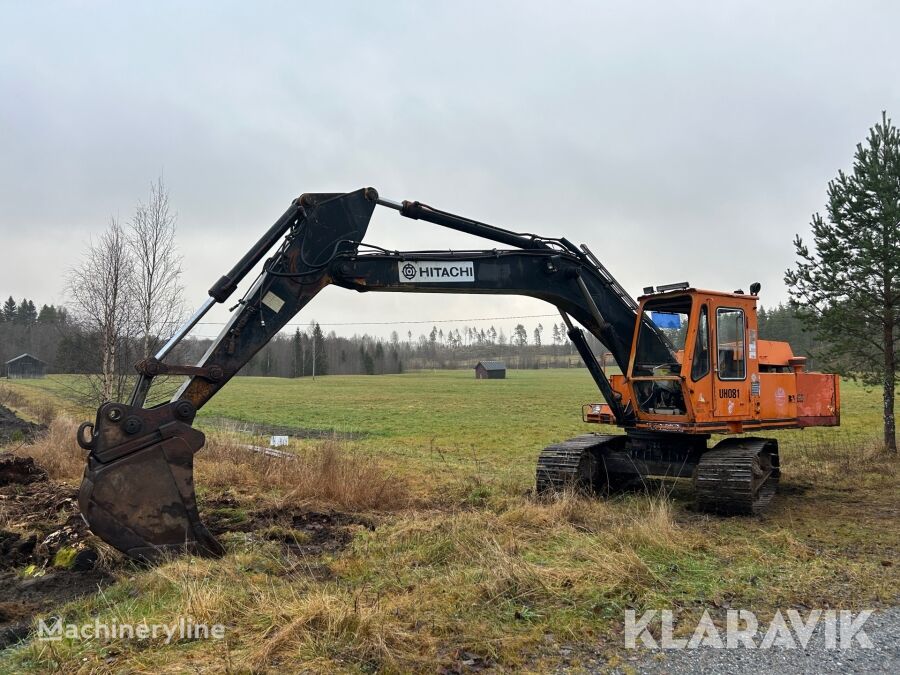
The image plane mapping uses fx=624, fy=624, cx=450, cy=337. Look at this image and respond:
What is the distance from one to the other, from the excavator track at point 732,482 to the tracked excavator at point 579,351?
0.08 feet

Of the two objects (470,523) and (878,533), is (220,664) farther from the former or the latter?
(878,533)

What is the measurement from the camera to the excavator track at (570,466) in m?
9.25

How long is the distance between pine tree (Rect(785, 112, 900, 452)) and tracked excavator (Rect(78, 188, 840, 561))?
15.2 feet

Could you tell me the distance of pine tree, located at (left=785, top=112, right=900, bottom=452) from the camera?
46.0 feet

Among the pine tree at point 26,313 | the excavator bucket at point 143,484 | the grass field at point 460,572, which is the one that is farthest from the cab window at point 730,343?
the pine tree at point 26,313

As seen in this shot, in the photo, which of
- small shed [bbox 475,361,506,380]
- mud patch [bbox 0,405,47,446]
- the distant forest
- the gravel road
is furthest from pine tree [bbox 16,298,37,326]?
the gravel road

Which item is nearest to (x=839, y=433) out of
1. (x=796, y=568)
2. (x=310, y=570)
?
(x=796, y=568)

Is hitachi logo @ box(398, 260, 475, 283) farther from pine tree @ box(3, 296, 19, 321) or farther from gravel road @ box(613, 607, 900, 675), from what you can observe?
pine tree @ box(3, 296, 19, 321)

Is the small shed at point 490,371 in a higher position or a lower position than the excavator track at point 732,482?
higher

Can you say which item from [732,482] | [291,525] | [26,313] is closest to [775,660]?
[732,482]

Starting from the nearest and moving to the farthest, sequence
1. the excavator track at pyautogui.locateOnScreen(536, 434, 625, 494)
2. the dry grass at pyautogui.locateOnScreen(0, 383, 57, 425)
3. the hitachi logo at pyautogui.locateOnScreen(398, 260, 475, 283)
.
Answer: the hitachi logo at pyautogui.locateOnScreen(398, 260, 475, 283), the excavator track at pyautogui.locateOnScreen(536, 434, 625, 494), the dry grass at pyautogui.locateOnScreen(0, 383, 57, 425)

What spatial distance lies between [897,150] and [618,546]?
43.3 ft

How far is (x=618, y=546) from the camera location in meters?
6.24

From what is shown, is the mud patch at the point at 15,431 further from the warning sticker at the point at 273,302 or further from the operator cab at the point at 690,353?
the operator cab at the point at 690,353
